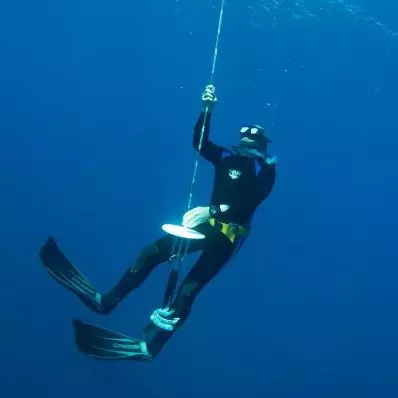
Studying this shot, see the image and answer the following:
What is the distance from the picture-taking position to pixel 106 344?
17.3 feet

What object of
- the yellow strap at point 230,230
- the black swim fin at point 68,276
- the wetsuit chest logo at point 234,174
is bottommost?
the black swim fin at point 68,276

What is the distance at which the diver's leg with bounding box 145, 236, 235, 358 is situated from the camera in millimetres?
5309

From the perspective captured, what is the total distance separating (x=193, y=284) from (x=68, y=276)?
4.97 feet

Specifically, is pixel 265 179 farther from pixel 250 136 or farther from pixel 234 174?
pixel 250 136

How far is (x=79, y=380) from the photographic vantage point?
63.3ft

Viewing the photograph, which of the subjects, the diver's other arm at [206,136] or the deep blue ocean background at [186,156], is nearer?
the diver's other arm at [206,136]

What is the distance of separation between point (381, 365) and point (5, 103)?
24.0 m

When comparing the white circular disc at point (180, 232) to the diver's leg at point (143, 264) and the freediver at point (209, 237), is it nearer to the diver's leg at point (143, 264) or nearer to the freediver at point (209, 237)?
the freediver at point (209, 237)

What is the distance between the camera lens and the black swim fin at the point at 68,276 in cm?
548

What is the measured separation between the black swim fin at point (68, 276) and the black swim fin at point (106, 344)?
0.91 feet

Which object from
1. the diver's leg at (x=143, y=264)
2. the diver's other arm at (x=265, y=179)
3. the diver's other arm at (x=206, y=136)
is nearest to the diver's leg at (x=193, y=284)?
the diver's leg at (x=143, y=264)

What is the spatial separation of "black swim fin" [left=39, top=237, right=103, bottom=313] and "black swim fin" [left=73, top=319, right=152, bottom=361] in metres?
0.28

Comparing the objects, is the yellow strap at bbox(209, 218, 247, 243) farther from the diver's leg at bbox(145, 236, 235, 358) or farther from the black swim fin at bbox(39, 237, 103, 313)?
the black swim fin at bbox(39, 237, 103, 313)

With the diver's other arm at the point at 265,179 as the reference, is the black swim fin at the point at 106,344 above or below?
below
